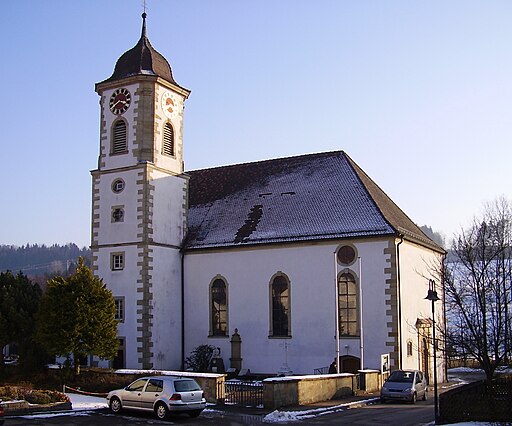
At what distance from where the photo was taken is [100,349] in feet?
99.9

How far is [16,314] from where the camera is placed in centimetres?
3169

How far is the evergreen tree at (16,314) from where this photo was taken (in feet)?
104

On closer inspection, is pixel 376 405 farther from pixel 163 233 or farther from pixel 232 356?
pixel 163 233

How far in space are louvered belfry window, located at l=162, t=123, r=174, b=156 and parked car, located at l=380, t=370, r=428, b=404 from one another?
1814cm

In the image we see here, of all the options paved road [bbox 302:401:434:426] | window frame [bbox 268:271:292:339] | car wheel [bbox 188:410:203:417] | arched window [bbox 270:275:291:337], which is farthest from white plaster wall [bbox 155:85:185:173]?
car wheel [bbox 188:410:203:417]

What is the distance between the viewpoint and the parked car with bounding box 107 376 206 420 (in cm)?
2130

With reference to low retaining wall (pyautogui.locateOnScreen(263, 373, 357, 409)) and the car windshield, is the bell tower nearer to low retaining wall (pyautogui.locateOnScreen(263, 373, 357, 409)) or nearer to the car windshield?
low retaining wall (pyautogui.locateOnScreen(263, 373, 357, 409))

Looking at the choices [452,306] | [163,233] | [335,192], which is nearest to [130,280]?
[163,233]

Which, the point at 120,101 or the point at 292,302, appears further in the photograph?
the point at 120,101

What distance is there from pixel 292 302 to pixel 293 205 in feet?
18.2

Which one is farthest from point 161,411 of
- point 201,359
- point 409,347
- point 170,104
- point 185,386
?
point 170,104

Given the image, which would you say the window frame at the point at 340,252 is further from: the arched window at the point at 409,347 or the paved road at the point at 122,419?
the paved road at the point at 122,419

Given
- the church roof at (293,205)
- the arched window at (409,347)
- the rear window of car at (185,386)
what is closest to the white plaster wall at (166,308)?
the church roof at (293,205)

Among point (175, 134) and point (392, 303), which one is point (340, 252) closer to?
point (392, 303)
